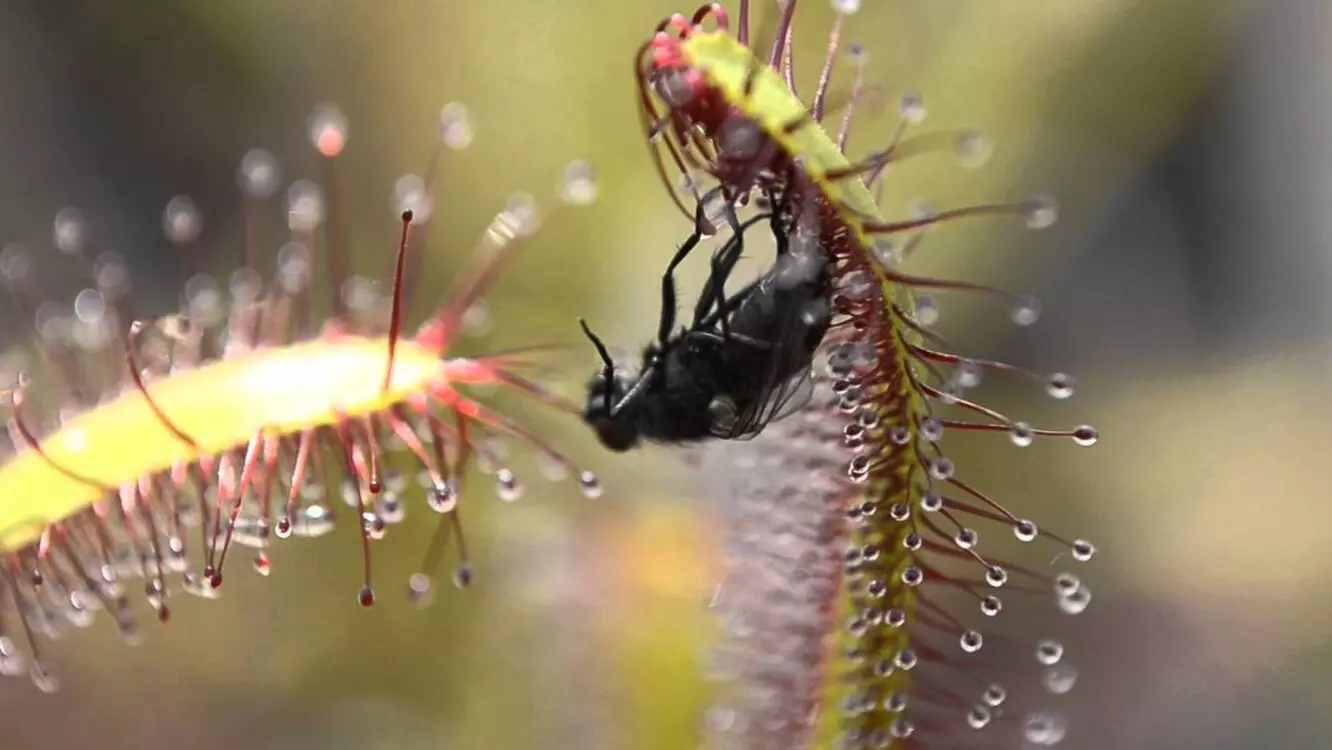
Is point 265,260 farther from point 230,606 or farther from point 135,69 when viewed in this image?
point 230,606

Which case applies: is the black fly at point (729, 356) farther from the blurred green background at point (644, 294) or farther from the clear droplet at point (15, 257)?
the clear droplet at point (15, 257)

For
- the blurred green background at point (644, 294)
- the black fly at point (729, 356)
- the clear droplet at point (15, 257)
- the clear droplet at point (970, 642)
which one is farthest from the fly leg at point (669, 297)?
the clear droplet at point (15, 257)

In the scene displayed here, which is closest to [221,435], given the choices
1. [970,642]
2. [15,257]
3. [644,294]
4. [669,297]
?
[669,297]

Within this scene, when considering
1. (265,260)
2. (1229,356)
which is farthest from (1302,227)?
(265,260)

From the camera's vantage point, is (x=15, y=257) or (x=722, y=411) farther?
(x=15, y=257)

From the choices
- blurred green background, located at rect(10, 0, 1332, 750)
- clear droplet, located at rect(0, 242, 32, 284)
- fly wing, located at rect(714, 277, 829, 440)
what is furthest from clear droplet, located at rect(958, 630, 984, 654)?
clear droplet, located at rect(0, 242, 32, 284)

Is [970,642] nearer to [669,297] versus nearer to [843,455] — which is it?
[843,455]

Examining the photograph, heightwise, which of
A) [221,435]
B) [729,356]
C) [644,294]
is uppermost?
[644,294]
